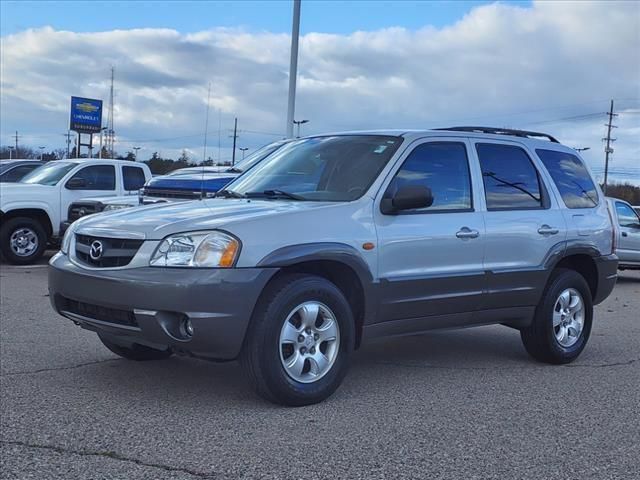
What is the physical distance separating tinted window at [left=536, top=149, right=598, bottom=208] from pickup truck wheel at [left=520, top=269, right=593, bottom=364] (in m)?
0.69

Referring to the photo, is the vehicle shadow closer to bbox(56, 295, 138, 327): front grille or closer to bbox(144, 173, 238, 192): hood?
bbox(56, 295, 138, 327): front grille

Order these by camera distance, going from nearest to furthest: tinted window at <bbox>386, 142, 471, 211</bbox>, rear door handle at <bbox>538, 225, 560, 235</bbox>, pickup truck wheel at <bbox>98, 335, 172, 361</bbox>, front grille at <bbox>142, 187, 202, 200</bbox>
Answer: tinted window at <bbox>386, 142, 471, 211</bbox> < pickup truck wheel at <bbox>98, 335, 172, 361</bbox> < rear door handle at <bbox>538, 225, 560, 235</bbox> < front grille at <bbox>142, 187, 202, 200</bbox>

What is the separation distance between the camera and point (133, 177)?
14250mm

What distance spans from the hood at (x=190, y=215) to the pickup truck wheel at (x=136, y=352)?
43.6 inches

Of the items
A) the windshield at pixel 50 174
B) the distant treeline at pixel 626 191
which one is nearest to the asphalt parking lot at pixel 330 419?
the windshield at pixel 50 174

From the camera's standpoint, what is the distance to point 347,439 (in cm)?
418

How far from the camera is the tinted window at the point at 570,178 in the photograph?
6.68m

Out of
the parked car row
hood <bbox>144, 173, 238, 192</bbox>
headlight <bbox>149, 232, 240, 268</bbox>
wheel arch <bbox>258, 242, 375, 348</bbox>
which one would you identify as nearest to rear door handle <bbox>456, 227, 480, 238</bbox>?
wheel arch <bbox>258, 242, 375, 348</bbox>

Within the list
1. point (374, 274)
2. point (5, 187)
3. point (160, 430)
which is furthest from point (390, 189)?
point (5, 187)

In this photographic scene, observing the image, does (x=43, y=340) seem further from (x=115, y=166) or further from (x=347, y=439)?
(x=115, y=166)

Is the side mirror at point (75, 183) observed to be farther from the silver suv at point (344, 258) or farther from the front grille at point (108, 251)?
the front grille at point (108, 251)

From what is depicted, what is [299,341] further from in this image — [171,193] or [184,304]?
[171,193]

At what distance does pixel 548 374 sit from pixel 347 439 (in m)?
2.57

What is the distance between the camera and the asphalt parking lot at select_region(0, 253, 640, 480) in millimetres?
3775
